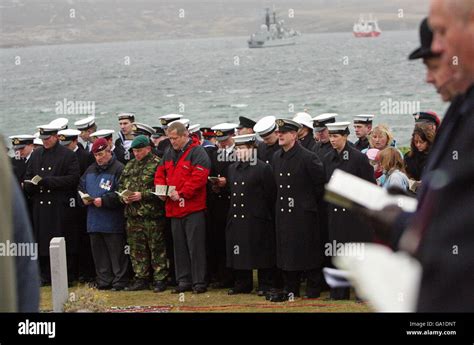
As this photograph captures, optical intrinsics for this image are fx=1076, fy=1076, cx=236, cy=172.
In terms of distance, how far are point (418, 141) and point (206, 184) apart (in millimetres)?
2580

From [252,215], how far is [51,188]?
258cm

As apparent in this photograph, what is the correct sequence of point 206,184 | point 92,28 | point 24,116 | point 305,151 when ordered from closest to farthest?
point 305,151 < point 206,184 < point 24,116 < point 92,28

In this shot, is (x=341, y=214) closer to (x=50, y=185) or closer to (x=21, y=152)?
(x=50, y=185)

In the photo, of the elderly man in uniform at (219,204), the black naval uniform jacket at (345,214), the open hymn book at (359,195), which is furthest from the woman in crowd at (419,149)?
the open hymn book at (359,195)

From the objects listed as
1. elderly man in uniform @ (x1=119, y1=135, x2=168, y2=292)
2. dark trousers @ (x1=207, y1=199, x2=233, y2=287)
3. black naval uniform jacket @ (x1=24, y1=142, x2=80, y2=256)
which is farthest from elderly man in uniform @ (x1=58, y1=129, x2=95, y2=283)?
dark trousers @ (x1=207, y1=199, x2=233, y2=287)

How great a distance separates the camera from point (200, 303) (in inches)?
440

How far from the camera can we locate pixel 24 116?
5578 cm

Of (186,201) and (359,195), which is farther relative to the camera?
(186,201)

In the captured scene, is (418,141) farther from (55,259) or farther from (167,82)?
(167,82)

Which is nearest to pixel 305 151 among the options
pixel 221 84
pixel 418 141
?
pixel 418 141

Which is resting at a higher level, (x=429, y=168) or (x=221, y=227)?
(x=429, y=168)

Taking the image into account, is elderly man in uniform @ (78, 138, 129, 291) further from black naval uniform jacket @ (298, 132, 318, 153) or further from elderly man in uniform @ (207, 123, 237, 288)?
black naval uniform jacket @ (298, 132, 318, 153)

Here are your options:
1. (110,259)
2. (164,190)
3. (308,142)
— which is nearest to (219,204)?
(164,190)
